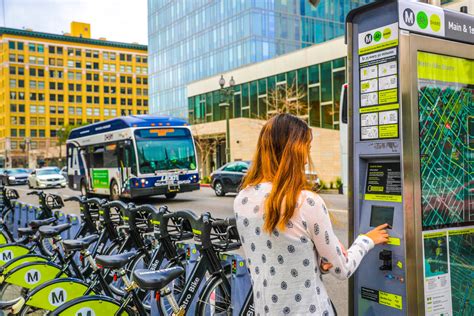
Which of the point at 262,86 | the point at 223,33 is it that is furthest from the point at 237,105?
the point at 223,33

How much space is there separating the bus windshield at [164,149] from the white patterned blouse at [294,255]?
598 inches

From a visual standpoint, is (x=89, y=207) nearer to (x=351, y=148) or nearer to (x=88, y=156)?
(x=351, y=148)

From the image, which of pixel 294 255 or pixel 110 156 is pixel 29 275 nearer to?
Answer: pixel 294 255

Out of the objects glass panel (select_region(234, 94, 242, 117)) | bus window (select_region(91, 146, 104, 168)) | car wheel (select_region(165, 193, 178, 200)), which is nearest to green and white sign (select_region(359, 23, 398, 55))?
car wheel (select_region(165, 193, 178, 200))

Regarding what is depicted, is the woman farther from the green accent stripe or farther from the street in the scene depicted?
the green accent stripe

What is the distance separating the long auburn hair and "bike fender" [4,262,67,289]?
Answer: 10.3 ft

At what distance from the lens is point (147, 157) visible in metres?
17.3

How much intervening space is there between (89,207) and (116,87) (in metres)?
117

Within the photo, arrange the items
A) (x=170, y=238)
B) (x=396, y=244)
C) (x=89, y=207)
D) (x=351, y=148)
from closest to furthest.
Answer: (x=396, y=244), (x=351, y=148), (x=170, y=238), (x=89, y=207)

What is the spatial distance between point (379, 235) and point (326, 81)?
116 ft

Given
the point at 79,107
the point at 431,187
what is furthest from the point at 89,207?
the point at 79,107

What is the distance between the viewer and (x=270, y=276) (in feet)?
7.48

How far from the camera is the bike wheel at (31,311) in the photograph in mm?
4039

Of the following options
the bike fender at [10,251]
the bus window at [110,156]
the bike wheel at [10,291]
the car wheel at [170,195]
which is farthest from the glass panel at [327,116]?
the bike wheel at [10,291]
